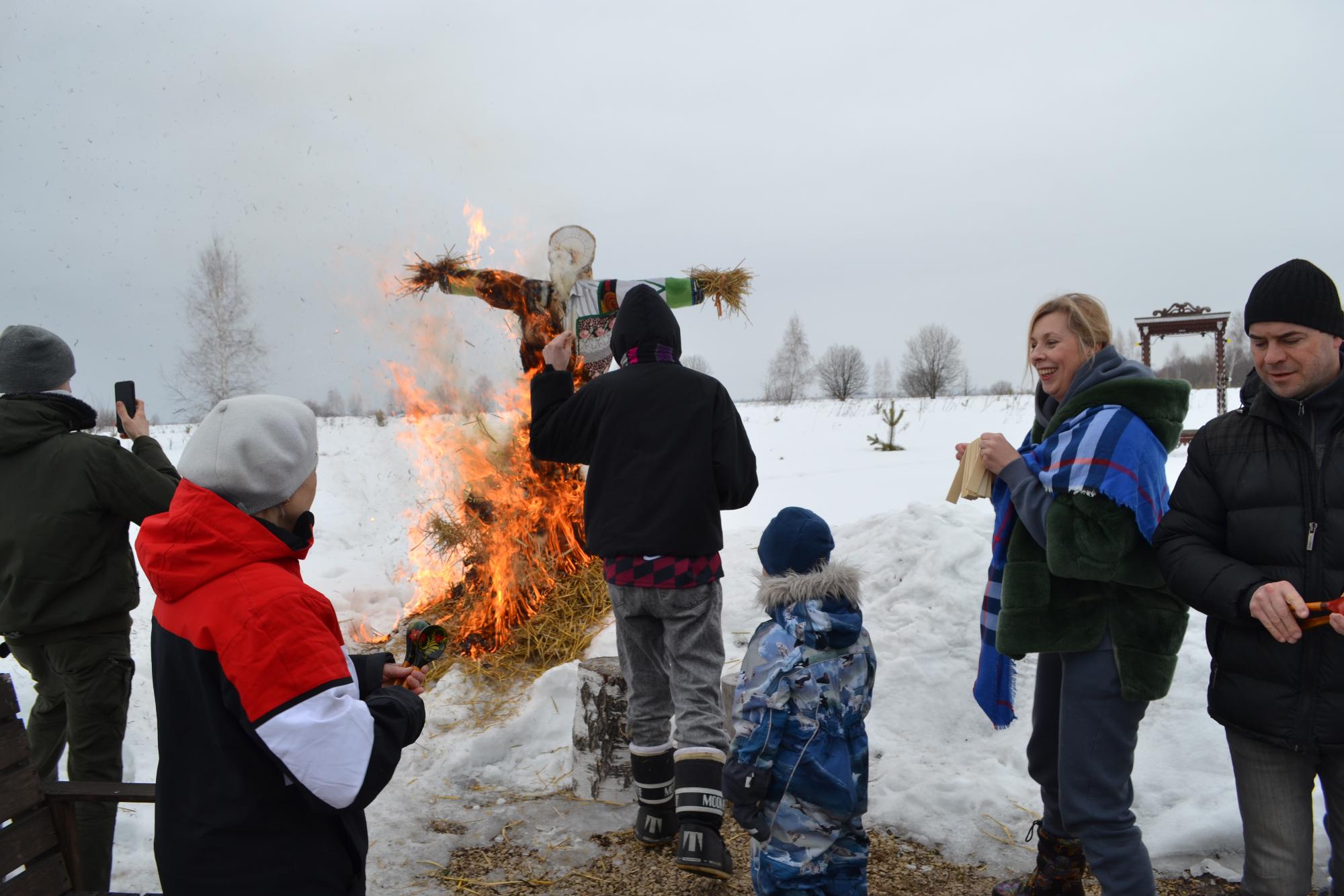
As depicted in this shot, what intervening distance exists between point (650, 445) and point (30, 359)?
266 cm

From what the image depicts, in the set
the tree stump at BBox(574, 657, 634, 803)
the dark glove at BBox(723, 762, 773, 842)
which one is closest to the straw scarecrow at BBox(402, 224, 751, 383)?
the tree stump at BBox(574, 657, 634, 803)

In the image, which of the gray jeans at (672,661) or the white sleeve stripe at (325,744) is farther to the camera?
the gray jeans at (672,661)

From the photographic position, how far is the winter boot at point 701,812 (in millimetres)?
3418

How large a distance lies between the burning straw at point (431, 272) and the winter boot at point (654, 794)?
3.92 m

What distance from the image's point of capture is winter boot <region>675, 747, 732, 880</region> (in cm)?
342

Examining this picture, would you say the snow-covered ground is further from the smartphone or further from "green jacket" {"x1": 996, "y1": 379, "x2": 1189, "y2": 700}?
the smartphone

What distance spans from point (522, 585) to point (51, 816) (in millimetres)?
3854

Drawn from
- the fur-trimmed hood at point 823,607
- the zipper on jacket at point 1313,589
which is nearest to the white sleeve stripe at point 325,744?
the fur-trimmed hood at point 823,607

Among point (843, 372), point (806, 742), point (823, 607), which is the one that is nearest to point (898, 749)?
point (806, 742)

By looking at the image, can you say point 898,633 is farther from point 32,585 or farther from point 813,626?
point 32,585

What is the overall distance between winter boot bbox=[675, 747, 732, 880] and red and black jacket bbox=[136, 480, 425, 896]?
1863mm

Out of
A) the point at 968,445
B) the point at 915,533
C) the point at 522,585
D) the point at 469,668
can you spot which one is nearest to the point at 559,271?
the point at 522,585

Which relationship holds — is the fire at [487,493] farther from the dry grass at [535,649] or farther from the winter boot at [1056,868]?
the winter boot at [1056,868]

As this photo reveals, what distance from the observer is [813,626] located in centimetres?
264
